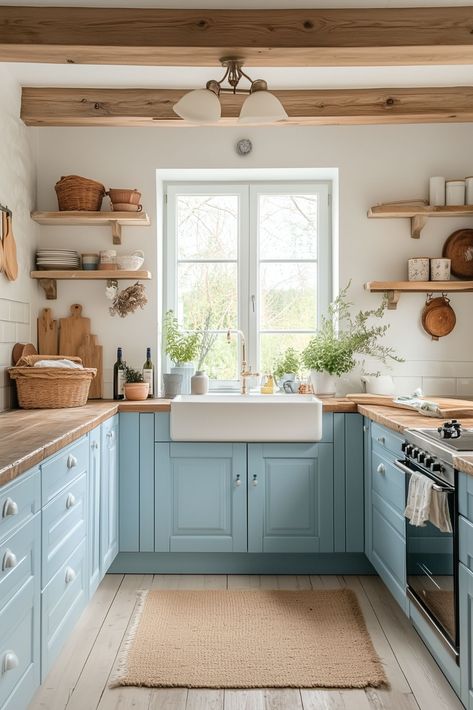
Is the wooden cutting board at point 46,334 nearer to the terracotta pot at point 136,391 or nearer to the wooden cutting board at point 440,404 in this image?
the terracotta pot at point 136,391

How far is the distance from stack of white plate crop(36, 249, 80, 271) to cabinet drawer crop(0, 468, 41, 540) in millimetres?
1932

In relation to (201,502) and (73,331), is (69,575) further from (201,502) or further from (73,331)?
(73,331)

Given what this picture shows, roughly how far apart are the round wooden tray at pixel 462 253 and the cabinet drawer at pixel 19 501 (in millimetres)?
A: 2730

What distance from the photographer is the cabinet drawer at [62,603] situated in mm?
2021

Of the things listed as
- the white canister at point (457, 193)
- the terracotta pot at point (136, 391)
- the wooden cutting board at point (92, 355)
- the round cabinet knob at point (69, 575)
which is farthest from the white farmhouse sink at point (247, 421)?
the white canister at point (457, 193)

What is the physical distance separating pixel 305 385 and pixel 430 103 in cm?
170

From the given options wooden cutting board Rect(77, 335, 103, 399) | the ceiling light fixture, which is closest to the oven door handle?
the ceiling light fixture

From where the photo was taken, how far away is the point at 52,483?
212 cm

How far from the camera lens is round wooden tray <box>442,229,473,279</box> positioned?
370 centimetres

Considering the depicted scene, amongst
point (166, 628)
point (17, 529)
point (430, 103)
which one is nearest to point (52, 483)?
point (17, 529)

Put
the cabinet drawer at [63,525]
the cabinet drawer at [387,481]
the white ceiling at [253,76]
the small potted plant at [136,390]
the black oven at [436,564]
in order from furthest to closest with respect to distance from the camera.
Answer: the small potted plant at [136,390] < the white ceiling at [253,76] < the cabinet drawer at [387,481] < the cabinet drawer at [63,525] < the black oven at [436,564]

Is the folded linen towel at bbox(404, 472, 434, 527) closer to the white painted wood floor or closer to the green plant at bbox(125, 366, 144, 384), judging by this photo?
the white painted wood floor

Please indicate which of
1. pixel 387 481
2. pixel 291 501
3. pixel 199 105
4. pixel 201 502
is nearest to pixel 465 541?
pixel 387 481

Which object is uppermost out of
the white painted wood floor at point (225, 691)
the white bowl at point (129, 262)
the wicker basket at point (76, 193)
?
the wicker basket at point (76, 193)
